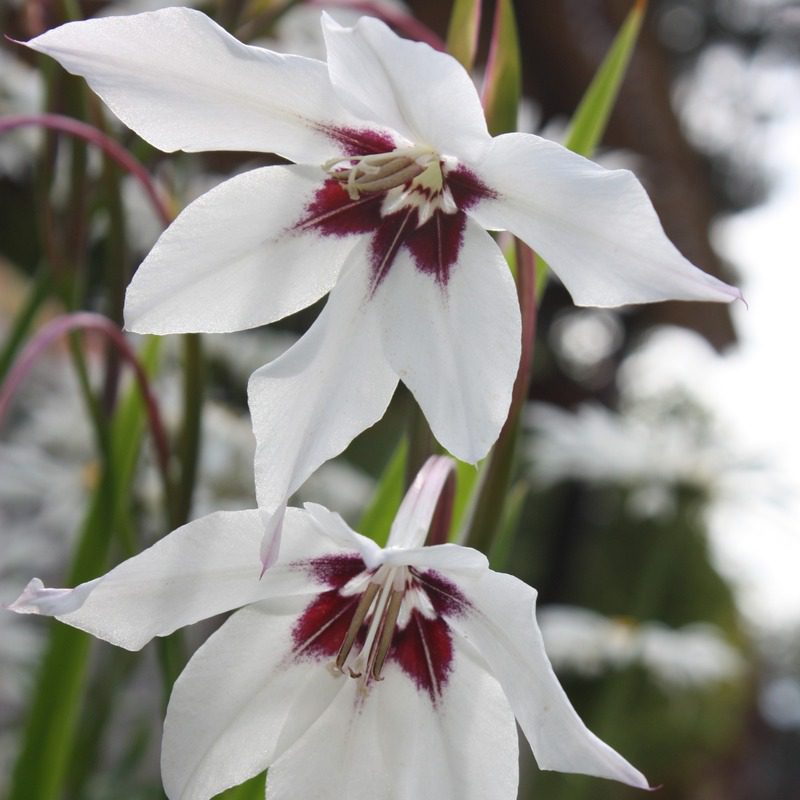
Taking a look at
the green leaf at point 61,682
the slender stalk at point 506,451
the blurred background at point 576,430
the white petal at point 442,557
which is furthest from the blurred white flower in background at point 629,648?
the white petal at point 442,557

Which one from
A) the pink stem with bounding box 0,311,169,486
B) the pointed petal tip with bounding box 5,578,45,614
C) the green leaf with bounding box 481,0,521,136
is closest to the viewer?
the pointed petal tip with bounding box 5,578,45,614

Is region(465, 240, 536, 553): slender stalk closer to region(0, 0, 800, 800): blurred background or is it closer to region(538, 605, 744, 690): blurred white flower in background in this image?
region(0, 0, 800, 800): blurred background

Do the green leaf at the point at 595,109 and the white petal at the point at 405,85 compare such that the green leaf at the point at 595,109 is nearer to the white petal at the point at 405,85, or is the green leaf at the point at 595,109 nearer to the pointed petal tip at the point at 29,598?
the white petal at the point at 405,85

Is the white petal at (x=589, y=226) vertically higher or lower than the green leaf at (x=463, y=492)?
higher

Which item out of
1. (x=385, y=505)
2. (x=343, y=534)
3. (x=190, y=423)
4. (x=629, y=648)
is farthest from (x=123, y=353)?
(x=629, y=648)

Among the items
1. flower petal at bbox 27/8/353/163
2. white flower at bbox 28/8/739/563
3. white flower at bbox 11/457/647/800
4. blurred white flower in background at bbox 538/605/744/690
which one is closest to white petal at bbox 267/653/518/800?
white flower at bbox 11/457/647/800

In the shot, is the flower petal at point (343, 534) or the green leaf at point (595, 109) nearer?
the flower petal at point (343, 534)

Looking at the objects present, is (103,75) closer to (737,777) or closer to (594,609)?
(594,609)
